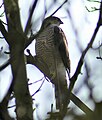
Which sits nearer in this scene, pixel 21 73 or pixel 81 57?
pixel 81 57

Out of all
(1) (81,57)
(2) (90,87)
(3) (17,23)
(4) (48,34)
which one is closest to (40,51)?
(4) (48,34)

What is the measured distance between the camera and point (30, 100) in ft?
7.30

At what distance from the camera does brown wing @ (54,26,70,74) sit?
4637 millimetres

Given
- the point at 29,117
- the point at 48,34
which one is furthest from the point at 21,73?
the point at 48,34

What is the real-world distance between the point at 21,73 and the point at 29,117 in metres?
0.27

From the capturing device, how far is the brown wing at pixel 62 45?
15.2 feet

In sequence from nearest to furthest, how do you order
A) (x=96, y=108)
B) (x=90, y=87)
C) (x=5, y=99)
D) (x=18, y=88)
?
(x=96, y=108) < (x=90, y=87) < (x=5, y=99) < (x=18, y=88)

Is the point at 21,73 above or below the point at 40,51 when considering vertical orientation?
above

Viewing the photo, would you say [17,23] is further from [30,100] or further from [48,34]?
[48,34]

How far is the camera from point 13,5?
225 centimetres

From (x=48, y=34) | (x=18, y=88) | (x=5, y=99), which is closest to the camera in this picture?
(x=5, y=99)

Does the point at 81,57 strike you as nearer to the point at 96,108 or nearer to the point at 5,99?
the point at 5,99

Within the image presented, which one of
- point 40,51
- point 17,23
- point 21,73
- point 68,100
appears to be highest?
point 17,23

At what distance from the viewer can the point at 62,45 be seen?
15.4ft
